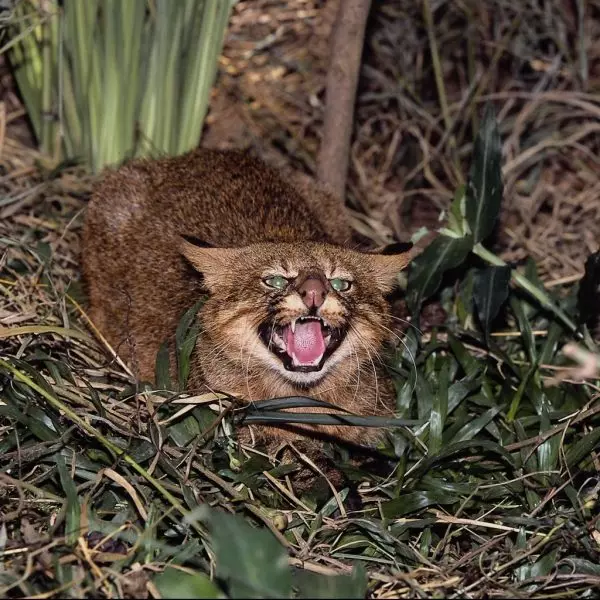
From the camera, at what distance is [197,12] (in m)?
6.33

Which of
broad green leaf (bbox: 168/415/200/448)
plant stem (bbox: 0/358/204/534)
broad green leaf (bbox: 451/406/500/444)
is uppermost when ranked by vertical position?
plant stem (bbox: 0/358/204/534)

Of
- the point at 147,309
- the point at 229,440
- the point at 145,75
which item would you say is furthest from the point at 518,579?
the point at 145,75

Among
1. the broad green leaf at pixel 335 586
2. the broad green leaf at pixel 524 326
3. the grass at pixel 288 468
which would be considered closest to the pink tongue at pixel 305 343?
the grass at pixel 288 468

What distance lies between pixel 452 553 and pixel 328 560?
1.98ft

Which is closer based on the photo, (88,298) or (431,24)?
(88,298)

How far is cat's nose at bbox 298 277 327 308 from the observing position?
4.14 meters

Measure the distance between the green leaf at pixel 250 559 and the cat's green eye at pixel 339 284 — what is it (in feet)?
5.39

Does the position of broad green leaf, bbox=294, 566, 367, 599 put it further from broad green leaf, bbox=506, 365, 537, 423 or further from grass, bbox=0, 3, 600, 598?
broad green leaf, bbox=506, 365, 537, 423

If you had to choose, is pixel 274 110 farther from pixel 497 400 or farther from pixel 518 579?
pixel 518 579

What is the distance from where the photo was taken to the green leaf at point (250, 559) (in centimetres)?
294

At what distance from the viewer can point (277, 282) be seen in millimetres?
4414

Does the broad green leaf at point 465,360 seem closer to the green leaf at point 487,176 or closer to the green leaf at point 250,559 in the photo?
the green leaf at point 487,176

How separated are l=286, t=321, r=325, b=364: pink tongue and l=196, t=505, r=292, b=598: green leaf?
1.44m

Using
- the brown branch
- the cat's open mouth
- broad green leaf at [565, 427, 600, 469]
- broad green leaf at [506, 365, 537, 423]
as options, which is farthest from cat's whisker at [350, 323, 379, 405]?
the brown branch
